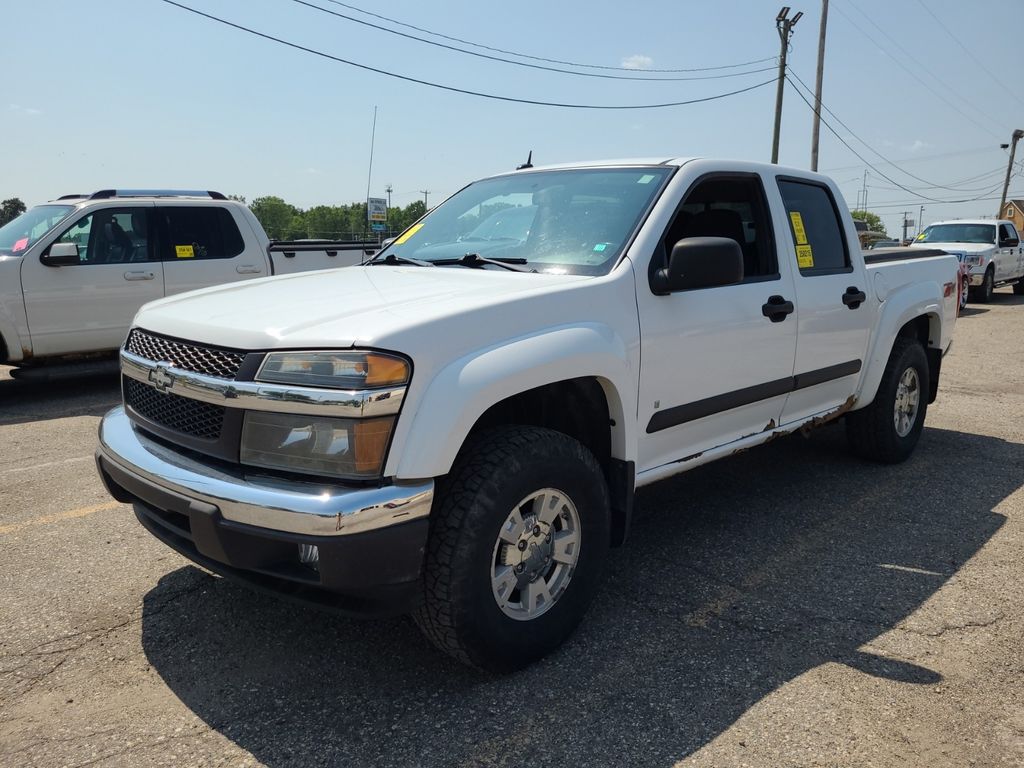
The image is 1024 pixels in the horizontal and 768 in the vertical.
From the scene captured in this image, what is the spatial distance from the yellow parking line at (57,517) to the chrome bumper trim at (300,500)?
2146 millimetres

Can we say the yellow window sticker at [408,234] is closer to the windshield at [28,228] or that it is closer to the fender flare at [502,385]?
the fender flare at [502,385]

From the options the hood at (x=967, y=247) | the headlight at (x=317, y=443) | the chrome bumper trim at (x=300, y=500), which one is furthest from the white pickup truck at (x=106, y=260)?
the hood at (x=967, y=247)

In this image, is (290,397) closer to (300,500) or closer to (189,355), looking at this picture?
(300,500)

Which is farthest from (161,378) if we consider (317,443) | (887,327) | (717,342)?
(887,327)

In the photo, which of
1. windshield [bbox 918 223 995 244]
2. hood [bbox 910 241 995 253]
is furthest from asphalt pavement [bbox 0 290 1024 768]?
windshield [bbox 918 223 995 244]

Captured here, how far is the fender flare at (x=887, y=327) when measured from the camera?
16.4ft

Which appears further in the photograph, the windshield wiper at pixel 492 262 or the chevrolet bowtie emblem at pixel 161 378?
the windshield wiper at pixel 492 262

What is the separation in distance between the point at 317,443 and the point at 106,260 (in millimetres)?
6689

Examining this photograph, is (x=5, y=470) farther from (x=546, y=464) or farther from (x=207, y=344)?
(x=546, y=464)

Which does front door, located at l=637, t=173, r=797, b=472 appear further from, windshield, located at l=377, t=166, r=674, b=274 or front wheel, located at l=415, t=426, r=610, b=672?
front wheel, located at l=415, t=426, r=610, b=672

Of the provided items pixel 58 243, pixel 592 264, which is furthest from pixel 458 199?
pixel 58 243

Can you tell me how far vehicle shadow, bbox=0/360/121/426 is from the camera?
7203mm

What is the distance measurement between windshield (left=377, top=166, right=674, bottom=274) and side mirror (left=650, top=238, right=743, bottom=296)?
217mm

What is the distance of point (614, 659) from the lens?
3.02 m
